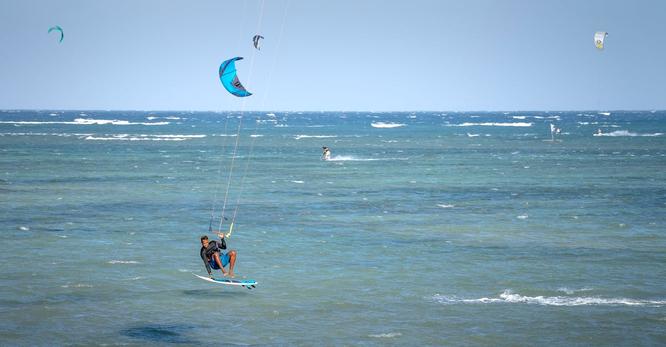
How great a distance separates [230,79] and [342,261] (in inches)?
280

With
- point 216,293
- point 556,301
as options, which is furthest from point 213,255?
point 556,301

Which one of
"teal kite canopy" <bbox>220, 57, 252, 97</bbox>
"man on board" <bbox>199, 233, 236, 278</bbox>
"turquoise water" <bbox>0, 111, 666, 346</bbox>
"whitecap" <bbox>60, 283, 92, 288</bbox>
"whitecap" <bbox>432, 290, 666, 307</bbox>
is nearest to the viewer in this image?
"turquoise water" <bbox>0, 111, 666, 346</bbox>

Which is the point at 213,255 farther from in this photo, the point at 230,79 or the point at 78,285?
the point at 230,79

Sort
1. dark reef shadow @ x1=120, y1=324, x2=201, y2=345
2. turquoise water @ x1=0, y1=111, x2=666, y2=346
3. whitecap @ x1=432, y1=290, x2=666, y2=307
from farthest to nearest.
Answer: whitecap @ x1=432, y1=290, x2=666, y2=307 < turquoise water @ x1=0, y1=111, x2=666, y2=346 < dark reef shadow @ x1=120, y1=324, x2=201, y2=345

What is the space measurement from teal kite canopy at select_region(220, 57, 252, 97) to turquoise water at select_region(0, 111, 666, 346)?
567cm

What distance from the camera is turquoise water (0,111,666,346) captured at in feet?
73.2

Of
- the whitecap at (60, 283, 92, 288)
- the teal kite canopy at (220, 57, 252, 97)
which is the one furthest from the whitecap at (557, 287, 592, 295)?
the whitecap at (60, 283, 92, 288)

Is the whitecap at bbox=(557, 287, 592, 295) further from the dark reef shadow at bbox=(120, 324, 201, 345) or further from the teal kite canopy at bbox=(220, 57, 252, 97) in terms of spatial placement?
the teal kite canopy at bbox=(220, 57, 252, 97)

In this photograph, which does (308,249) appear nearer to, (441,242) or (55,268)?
(441,242)

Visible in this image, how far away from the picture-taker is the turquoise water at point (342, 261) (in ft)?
73.2

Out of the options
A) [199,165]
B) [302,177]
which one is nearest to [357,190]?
[302,177]

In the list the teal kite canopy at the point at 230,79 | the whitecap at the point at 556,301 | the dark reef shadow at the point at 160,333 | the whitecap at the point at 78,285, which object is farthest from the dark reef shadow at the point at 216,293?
the teal kite canopy at the point at 230,79

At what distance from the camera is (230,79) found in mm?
30156

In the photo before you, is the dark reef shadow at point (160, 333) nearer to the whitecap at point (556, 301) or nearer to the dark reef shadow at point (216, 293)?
the dark reef shadow at point (216, 293)
